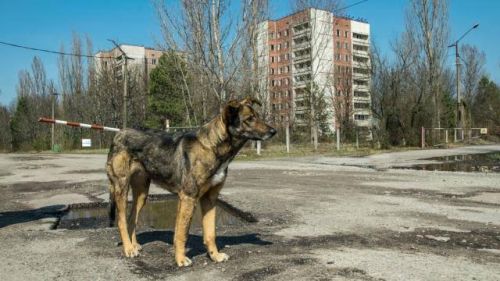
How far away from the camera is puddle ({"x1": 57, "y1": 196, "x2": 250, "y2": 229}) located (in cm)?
772

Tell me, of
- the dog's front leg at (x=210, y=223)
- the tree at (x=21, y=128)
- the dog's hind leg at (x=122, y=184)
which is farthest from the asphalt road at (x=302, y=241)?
the tree at (x=21, y=128)

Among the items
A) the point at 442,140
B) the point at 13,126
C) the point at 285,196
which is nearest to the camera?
the point at 285,196

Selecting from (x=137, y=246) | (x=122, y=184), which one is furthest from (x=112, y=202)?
(x=137, y=246)

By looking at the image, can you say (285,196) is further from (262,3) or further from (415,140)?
(415,140)

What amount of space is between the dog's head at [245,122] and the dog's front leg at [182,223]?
0.83 metres

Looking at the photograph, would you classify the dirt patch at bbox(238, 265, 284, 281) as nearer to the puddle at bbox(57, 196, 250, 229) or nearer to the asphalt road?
the asphalt road

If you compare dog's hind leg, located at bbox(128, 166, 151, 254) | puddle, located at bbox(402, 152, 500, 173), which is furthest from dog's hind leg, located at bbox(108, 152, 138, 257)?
puddle, located at bbox(402, 152, 500, 173)

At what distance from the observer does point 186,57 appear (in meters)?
30.8

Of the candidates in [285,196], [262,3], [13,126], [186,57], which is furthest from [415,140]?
[13,126]

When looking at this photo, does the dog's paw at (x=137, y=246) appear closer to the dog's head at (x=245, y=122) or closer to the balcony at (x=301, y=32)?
the dog's head at (x=245, y=122)

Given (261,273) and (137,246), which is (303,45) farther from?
(261,273)

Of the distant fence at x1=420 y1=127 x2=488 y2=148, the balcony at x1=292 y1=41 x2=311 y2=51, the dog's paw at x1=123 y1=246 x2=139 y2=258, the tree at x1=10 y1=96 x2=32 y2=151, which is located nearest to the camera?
the dog's paw at x1=123 y1=246 x2=139 y2=258

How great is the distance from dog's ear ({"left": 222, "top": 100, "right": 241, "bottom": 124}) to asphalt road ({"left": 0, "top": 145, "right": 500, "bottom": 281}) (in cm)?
153

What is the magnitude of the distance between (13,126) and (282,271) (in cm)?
6676
